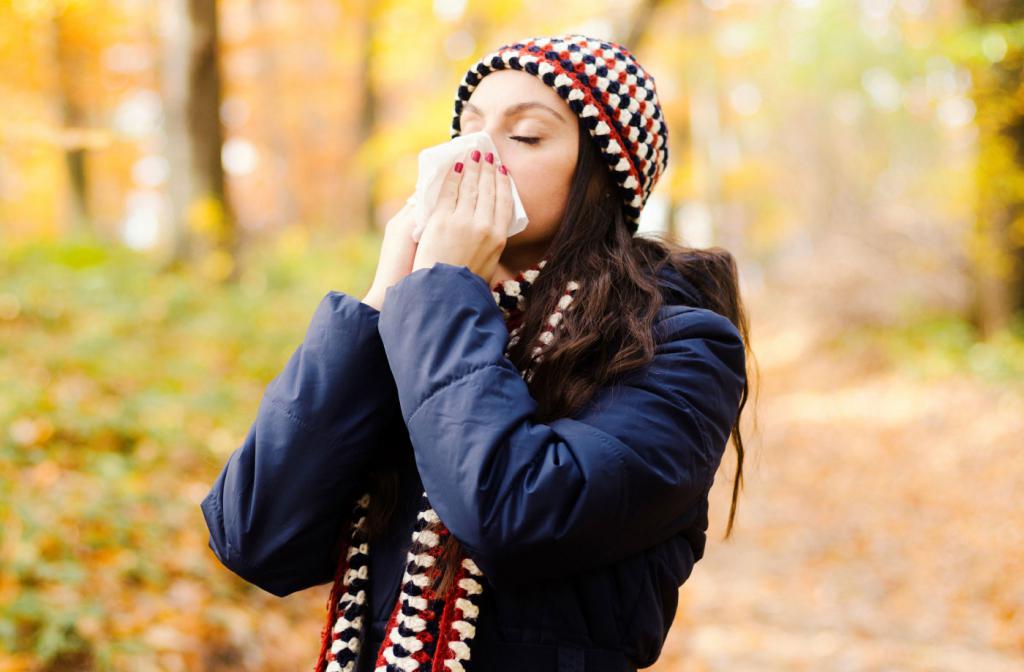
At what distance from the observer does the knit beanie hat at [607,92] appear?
1.74m

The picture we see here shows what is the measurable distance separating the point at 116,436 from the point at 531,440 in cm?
434

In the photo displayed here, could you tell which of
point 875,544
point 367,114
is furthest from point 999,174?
point 367,114

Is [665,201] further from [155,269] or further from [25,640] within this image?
[25,640]

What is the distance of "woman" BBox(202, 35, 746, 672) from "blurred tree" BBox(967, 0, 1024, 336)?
5.25 metres

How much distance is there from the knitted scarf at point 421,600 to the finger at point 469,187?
0.22 m

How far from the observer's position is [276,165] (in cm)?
2098

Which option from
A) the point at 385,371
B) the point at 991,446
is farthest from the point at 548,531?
the point at 991,446

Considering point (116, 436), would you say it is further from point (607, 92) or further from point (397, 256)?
point (607, 92)

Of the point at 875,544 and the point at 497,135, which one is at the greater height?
the point at 875,544

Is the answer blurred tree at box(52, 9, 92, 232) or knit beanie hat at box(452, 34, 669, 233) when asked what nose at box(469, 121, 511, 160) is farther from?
blurred tree at box(52, 9, 92, 232)

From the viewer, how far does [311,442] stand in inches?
60.7

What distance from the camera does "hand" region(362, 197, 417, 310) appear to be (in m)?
1.67

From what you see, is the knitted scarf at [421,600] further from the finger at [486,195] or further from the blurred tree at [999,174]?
the blurred tree at [999,174]

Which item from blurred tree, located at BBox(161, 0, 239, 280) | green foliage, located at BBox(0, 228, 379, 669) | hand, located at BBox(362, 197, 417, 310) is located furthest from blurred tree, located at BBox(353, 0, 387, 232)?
hand, located at BBox(362, 197, 417, 310)
